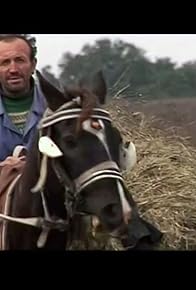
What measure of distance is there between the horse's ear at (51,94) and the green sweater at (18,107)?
1.22 feet

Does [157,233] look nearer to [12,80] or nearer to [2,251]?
[2,251]

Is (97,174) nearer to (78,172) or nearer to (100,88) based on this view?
(78,172)

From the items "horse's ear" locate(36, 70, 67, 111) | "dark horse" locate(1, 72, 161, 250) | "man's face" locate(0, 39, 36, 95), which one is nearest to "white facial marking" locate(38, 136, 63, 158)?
"dark horse" locate(1, 72, 161, 250)

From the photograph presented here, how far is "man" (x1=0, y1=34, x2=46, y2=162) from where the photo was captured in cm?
196

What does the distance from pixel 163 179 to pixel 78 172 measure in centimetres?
79

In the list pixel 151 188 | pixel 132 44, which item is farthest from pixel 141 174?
pixel 132 44

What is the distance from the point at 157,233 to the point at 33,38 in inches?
36.1

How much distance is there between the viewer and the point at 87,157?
1.51 meters

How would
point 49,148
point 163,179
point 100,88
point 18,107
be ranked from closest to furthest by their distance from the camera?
point 49,148, point 100,88, point 18,107, point 163,179

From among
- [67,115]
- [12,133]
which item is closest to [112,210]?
[67,115]

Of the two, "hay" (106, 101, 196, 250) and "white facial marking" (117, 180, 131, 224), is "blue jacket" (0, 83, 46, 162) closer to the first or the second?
"hay" (106, 101, 196, 250)

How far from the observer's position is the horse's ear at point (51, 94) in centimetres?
157

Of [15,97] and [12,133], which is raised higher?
[15,97]

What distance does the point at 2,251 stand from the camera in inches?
72.5
